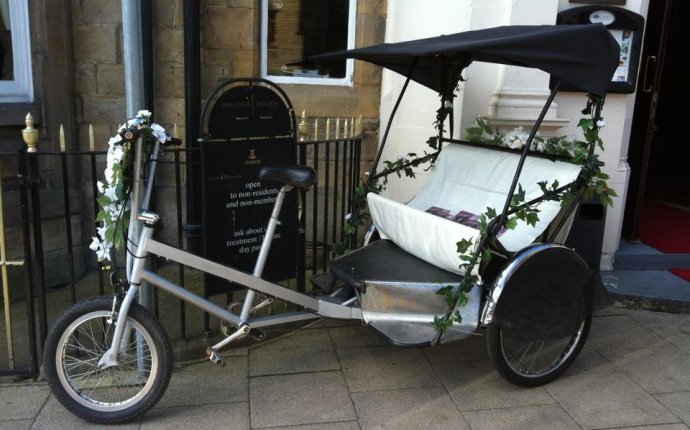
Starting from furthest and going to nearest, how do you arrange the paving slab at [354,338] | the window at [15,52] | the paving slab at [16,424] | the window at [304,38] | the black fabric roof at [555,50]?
the window at [304,38], the window at [15,52], the paving slab at [354,338], the paving slab at [16,424], the black fabric roof at [555,50]

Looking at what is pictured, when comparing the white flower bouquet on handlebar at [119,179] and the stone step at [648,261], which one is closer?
the white flower bouquet on handlebar at [119,179]

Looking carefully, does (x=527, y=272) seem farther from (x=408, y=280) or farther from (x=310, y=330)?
(x=310, y=330)

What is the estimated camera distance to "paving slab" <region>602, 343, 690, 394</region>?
376cm

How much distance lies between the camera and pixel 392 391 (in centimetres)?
362

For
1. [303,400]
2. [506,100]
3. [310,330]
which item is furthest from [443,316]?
[506,100]

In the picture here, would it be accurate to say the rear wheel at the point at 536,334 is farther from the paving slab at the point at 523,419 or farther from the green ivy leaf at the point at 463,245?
the green ivy leaf at the point at 463,245

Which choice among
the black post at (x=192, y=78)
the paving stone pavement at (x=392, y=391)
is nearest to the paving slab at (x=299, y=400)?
the paving stone pavement at (x=392, y=391)

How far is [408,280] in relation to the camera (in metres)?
3.54

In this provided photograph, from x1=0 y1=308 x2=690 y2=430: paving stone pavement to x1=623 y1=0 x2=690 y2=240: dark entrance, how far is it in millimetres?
1944

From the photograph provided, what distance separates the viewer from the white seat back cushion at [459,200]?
3547 mm

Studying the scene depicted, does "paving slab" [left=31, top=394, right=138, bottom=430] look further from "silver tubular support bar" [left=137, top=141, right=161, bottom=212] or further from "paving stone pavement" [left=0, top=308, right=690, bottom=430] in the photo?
"silver tubular support bar" [left=137, top=141, right=161, bottom=212]

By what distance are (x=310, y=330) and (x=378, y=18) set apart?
294 cm

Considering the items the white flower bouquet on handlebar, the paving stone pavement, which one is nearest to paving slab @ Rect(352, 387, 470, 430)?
the paving stone pavement

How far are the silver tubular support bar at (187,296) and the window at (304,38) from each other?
3005mm
